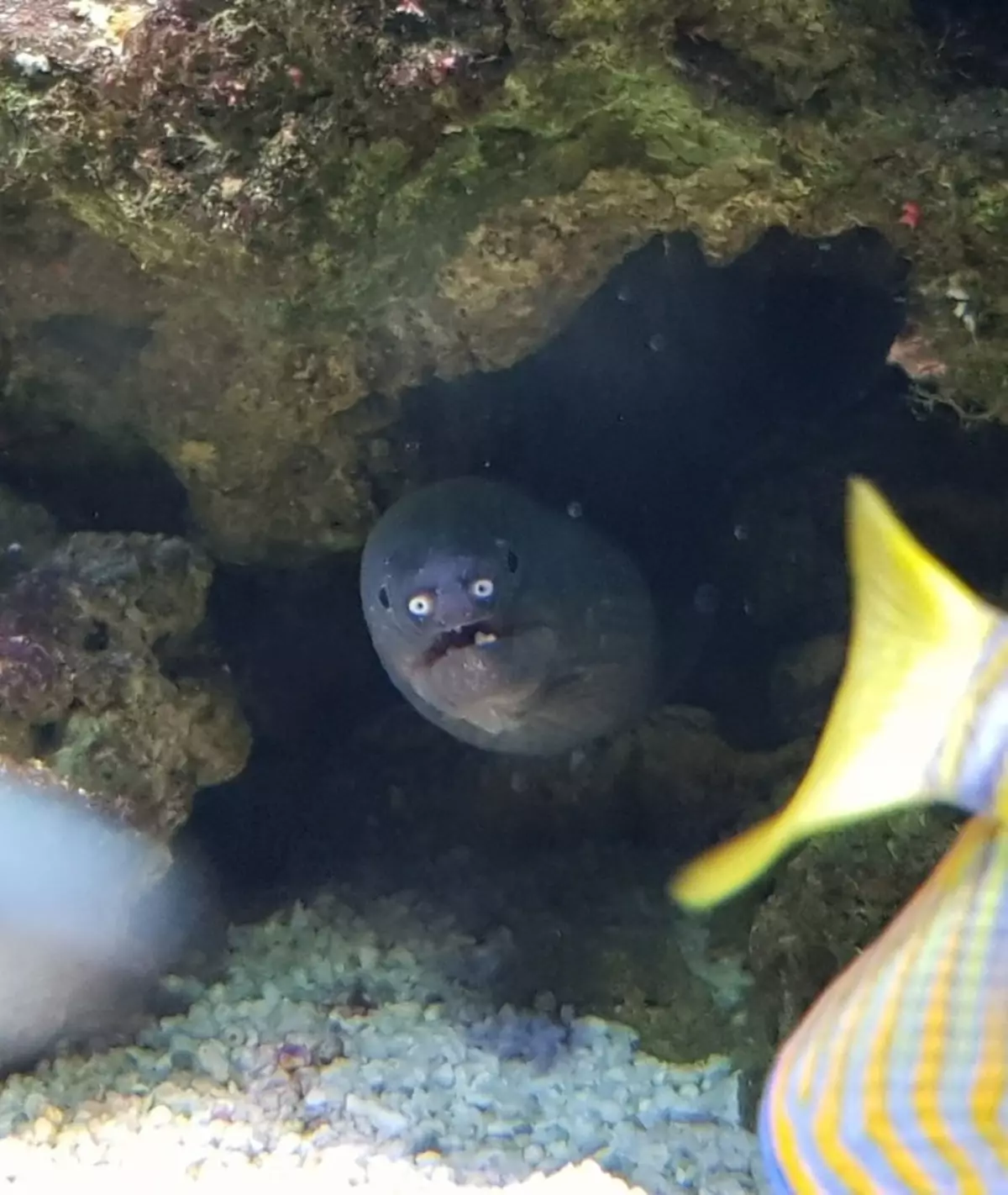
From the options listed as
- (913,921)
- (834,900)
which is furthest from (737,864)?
(834,900)

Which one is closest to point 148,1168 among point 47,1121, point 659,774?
point 47,1121

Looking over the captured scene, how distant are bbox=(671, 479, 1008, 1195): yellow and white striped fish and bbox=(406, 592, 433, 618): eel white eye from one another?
8.12ft

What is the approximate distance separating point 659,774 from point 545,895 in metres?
0.60

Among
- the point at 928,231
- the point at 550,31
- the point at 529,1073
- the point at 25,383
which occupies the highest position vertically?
the point at 550,31

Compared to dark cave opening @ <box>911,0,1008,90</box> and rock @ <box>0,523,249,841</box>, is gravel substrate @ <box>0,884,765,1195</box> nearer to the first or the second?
rock @ <box>0,523,249,841</box>

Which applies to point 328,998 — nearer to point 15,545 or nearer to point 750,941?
point 750,941

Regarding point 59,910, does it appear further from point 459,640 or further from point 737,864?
point 737,864

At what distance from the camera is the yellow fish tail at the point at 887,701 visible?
97cm

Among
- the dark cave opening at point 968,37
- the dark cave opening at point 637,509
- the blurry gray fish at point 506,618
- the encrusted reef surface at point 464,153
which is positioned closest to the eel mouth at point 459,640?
the blurry gray fish at point 506,618

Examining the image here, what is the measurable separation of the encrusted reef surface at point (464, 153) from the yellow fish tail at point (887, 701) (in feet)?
5.59

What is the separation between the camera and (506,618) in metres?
3.57

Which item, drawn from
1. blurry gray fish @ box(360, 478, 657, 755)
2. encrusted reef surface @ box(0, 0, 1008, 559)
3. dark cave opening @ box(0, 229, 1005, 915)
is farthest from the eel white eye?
encrusted reef surface @ box(0, 0, 1008, 559)

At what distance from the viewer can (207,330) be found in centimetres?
326

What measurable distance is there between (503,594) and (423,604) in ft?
0.88
